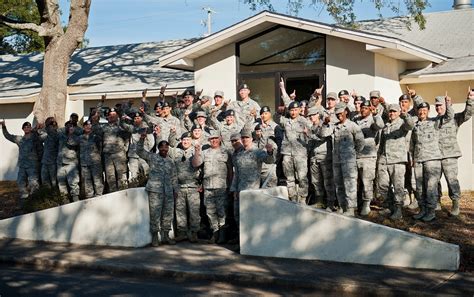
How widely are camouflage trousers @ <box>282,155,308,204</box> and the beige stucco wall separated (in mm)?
4460

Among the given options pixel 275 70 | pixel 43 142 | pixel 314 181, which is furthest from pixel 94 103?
pixel 314 181

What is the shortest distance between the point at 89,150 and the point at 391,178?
19.7ft

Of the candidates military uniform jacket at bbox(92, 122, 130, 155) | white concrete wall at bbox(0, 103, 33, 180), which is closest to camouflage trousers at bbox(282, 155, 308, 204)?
military uniform jacket at bbox(92, 122, 130, 155)

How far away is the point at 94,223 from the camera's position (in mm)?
11273

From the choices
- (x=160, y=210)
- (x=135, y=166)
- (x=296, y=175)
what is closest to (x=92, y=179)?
(x=135, y=166)

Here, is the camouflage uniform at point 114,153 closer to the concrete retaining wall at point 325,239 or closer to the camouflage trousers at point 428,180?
the concrete retaining wall at point 325,239

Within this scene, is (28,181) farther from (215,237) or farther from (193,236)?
(215,237)

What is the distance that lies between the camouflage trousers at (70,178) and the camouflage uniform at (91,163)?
0.71 feet

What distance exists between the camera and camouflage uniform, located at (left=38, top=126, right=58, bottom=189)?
13.7m

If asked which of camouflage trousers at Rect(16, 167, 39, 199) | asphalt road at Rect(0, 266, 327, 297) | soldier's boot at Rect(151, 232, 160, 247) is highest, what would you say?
camouflage trousers at Rect(16, 167, 39, 199)

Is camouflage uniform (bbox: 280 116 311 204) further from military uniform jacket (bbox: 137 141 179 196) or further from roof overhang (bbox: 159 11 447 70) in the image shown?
roof overhang (bbox: 159 11 447 70)

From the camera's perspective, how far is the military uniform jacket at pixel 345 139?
10.5 metres

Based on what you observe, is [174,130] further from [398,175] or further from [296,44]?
[296,44]

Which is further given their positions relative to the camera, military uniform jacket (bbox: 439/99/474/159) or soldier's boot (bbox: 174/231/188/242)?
soldier's boot (bbox: 174/231/188/242)
